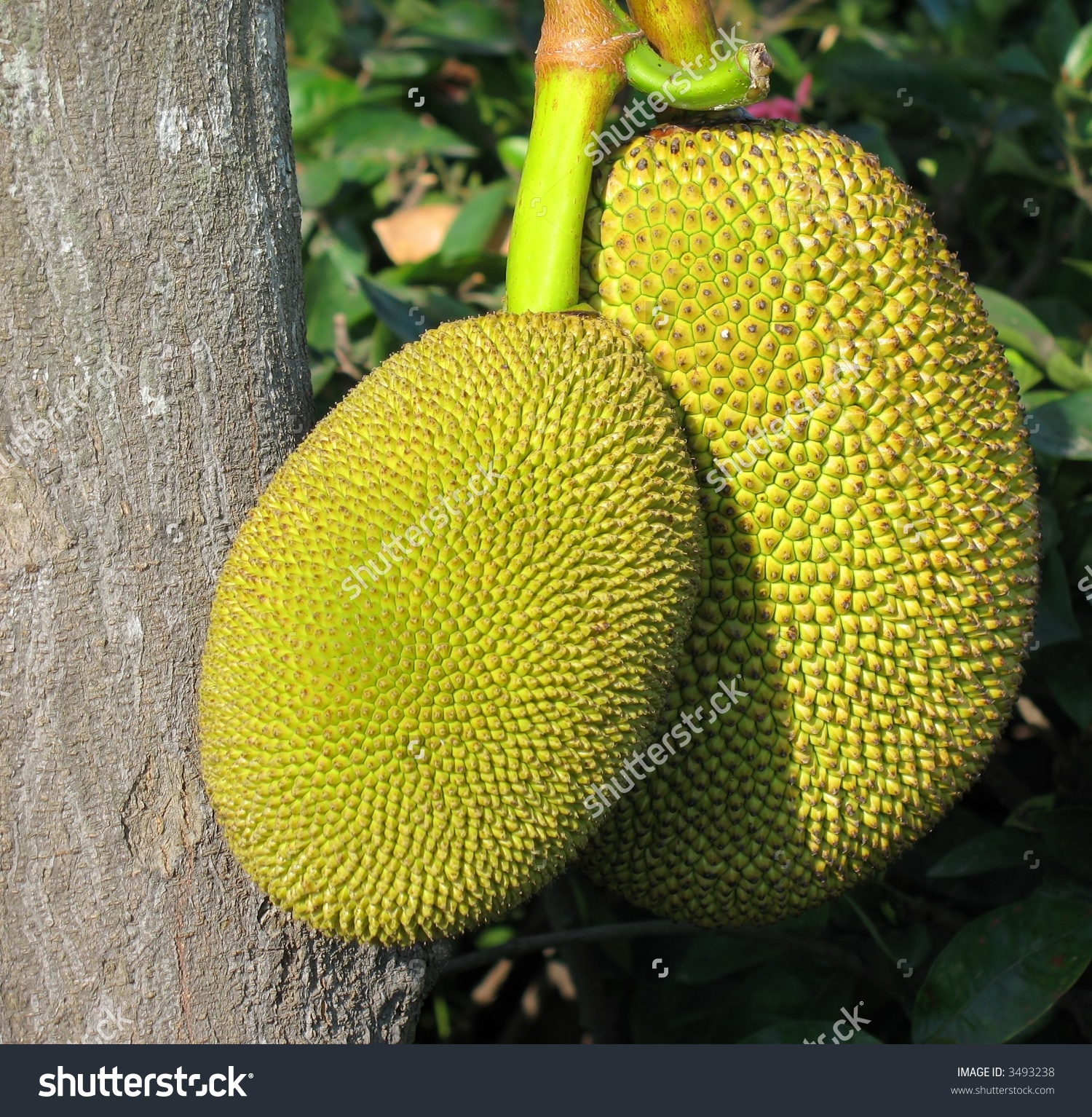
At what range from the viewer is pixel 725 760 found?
3.32 ft

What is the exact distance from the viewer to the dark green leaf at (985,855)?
133cm

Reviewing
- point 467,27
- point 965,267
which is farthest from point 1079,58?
point 467,27

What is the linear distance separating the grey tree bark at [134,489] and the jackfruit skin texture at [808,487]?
1.04ft

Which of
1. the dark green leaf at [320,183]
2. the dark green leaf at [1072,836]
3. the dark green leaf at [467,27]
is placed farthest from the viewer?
the dark green leaf at [467,27]

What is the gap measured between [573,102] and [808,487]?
0.40 metres

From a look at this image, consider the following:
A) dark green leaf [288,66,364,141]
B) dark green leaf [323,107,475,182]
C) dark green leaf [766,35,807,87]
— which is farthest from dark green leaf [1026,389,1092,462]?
Result: dark green leaf [288,66,364,141]

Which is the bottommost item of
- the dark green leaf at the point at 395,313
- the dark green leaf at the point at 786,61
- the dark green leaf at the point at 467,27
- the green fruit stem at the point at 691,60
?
the dark green leaf at the point at 395,313

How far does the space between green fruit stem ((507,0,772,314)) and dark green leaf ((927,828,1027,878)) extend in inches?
31.2

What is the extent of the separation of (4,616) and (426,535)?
345 mm

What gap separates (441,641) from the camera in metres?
0.83

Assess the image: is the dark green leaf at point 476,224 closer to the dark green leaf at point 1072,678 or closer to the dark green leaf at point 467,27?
the dark green leaf at point 467,27

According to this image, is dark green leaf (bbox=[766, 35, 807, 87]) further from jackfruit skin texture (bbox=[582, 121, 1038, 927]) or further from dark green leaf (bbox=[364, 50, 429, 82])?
jackfruit skin texture (bbox=[582, 121, 1038, 927])

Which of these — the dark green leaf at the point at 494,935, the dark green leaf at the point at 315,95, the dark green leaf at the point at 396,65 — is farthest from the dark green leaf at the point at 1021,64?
the dark green leaf at the point at 494,935

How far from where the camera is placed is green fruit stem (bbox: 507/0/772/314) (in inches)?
40.1
